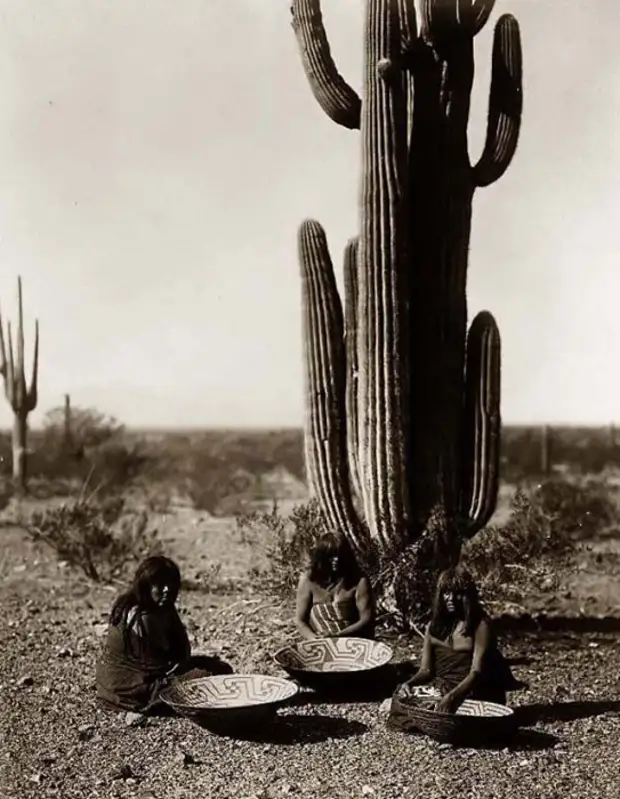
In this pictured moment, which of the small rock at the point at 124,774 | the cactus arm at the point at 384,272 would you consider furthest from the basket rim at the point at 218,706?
the cactus arm at the point at 384,272

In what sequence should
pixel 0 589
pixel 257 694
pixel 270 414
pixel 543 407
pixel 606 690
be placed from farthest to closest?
pixel 270 414 → pixel 543 407 → pixel 0 589 → pixel 606 690 → pixel 257 694

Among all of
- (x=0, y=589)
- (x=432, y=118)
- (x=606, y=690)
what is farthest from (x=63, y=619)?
(x=432, y=118)

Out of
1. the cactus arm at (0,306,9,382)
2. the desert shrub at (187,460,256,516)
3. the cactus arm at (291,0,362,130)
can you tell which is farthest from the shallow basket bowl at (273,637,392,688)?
the desert shrub at (187,460,256,516)

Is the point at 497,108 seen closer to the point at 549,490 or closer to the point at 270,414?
the point at 549,490

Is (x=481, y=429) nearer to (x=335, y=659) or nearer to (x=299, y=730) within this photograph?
(x=335, y=659)

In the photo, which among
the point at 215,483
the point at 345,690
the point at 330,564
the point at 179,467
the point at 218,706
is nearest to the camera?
the point at 218,706

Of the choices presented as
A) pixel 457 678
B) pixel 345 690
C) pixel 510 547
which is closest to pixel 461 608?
pixel 457 678

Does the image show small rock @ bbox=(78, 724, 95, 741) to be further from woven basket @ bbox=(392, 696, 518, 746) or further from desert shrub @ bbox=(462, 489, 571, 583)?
desert shrub @ bbox=(462, 489, 571, 583)

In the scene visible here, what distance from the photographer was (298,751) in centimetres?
498

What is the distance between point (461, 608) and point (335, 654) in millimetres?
1098

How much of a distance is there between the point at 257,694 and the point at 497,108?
5.09m

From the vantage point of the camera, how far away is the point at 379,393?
7492 millimetres

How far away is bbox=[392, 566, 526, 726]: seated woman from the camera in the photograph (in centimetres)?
524

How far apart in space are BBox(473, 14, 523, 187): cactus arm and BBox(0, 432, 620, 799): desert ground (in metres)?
3.10
